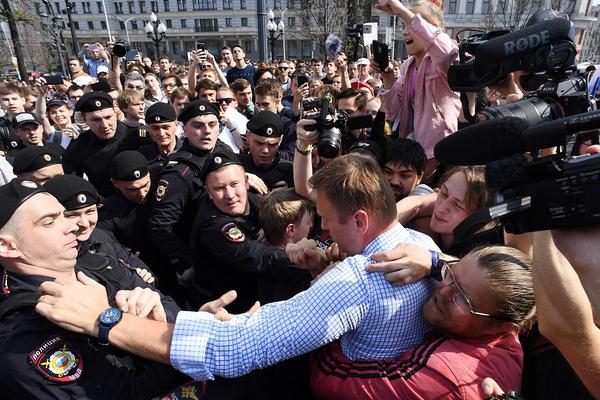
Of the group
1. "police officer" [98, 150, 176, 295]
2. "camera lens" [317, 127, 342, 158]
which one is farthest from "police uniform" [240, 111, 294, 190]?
"camera lens" [317, 127, 342, 158]

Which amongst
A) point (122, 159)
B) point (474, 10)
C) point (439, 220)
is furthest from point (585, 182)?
point (474, 10)

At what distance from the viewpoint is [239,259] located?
259 cm

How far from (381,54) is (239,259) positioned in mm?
2671

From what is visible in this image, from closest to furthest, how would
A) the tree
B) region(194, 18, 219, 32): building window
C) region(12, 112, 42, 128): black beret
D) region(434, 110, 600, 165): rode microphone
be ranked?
region(434, 110, 600, 165): rode microphone < region(12, 112, 42, 128): black beret < the tree < region(194, 18, 219, 32): building window

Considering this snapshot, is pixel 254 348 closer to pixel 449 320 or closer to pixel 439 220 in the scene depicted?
pixel 449 320

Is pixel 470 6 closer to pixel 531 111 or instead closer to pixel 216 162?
pixel 216 162

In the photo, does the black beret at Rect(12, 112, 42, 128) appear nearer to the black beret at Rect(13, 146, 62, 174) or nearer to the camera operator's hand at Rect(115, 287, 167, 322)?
the black beret at Rect(13, 146, 62, 174)

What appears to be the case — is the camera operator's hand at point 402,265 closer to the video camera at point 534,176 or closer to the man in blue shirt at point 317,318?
the man in blue shirt at point 317,318

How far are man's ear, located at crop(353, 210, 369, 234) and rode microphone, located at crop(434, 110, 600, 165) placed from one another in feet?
1.43

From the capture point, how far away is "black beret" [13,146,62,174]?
342 cm

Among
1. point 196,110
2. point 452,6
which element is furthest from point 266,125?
point 452,6

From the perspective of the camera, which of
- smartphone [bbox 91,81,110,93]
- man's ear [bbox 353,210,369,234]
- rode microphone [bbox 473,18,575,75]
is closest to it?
rode microphone [bbox 473,18,575,75]

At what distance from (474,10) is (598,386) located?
6523 cm

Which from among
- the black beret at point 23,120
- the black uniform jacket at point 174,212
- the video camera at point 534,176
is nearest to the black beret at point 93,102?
the black beret at point 23,120
